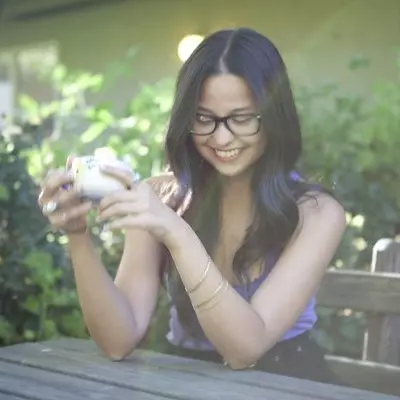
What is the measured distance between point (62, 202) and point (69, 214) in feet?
0.08

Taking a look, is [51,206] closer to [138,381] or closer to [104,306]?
[104,306]

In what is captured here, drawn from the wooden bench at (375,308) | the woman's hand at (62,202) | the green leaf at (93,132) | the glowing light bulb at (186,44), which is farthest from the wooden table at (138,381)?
the glowing light bulb at (186,44)

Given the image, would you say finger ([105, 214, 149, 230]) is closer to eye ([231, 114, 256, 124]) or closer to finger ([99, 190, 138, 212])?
finger ([99, 190, 138, 212])

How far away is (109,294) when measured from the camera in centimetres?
175

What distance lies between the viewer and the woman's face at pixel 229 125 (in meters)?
1.72

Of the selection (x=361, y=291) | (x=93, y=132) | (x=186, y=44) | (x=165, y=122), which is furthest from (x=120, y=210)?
(x=186, y=44)

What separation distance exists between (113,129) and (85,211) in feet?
5.87

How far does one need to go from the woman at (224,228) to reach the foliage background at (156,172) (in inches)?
27.6

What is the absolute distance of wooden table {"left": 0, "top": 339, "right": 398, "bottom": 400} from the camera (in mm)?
1458

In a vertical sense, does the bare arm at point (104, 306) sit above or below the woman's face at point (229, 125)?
below

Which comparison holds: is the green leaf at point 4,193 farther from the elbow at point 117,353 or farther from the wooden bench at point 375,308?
the elbow at point 117,353

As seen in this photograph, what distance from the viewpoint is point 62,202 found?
1630 millimetres

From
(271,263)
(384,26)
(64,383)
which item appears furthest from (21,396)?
(384,26)

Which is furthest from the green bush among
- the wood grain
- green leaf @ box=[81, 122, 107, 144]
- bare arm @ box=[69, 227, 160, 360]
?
bare arm @ box=[69, 227, 160, 360]
